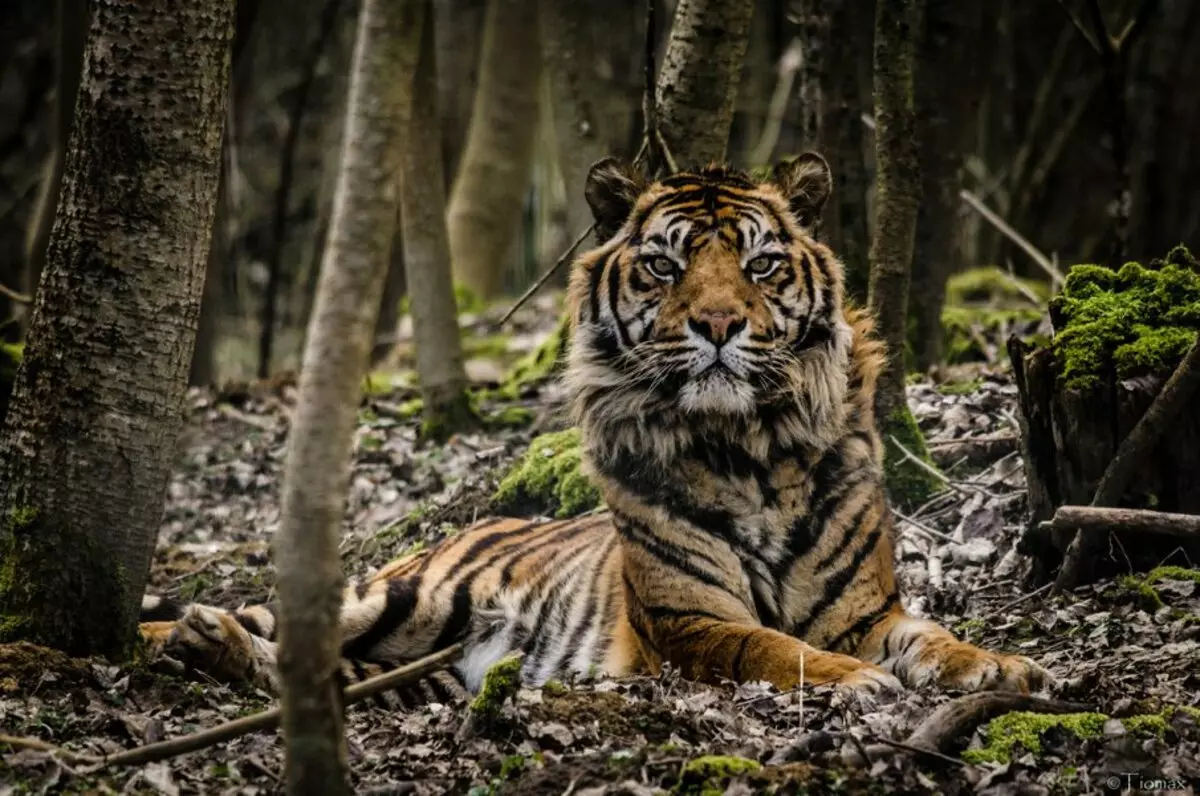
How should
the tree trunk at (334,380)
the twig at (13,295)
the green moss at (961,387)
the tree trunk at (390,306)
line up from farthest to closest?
1. the tree trunk at (390,306)
2. the green moss at (961,387)
3. the twig at (13,295)
4. the tree trunk at (334,380)

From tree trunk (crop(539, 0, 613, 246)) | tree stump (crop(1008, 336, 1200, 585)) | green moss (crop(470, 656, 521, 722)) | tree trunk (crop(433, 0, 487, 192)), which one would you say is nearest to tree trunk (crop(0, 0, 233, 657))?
green moss (crop(470, 656, 521, 722))

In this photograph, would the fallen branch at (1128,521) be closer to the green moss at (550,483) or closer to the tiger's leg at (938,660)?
the tiger's leg at (938,660)

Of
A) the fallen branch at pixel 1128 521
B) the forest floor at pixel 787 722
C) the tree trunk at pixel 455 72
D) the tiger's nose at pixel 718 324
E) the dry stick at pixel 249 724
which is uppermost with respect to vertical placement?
the tree trunk at pixel 455 72

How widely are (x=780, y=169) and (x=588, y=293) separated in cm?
91

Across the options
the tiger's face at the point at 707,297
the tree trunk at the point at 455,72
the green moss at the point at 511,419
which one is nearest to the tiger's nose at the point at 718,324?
the tiger's face at the point at 707,297

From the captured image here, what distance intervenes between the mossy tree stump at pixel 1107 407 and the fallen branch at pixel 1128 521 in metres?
0.58

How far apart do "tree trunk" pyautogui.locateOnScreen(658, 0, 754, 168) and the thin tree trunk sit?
2.44 feet

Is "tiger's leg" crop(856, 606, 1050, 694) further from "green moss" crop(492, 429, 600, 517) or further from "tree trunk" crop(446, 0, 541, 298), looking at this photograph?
"tree trunk" crop(446, 0, 541, 298)

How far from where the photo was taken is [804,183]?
6145 millimetres

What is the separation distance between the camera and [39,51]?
867 inches

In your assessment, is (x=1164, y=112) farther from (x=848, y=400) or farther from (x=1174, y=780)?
(x=1174, y=780)

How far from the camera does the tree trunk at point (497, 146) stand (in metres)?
15.3

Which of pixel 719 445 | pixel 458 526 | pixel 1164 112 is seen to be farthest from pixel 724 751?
pixel 1164 112

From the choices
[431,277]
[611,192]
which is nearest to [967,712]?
[611,192]
